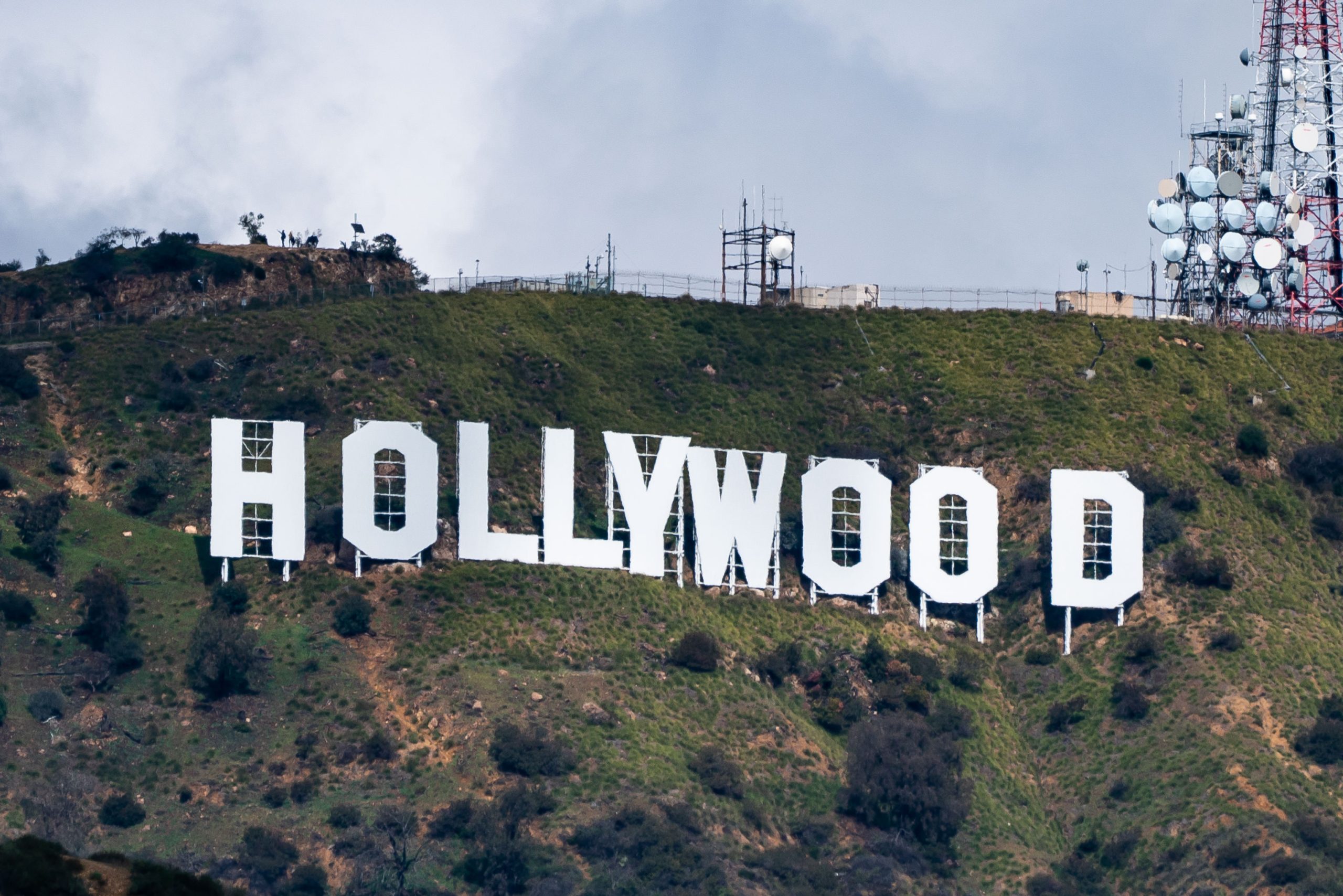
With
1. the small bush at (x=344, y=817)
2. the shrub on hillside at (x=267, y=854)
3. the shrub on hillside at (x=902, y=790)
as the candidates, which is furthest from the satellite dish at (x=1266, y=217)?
the shrub on hillside at (x=267, y=854)

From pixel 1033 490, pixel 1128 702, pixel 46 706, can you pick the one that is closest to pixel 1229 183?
pixel 1033 490

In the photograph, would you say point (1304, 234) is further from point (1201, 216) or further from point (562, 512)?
point (562, 512)

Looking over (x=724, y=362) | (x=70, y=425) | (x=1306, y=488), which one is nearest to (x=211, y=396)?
(x=70, y=425)

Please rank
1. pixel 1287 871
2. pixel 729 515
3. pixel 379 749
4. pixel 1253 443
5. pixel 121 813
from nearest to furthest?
pixel 121 813
pixel 1287 871
pixel 379 749
pixel 729 515
pixel 1253 443

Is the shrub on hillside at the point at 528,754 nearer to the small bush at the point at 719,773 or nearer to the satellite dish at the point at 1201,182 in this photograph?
the small bush at the point at 719,773

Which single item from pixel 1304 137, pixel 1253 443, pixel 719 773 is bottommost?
pixel 719 773

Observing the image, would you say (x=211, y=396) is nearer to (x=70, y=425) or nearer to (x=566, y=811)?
(x=70, y=425)
